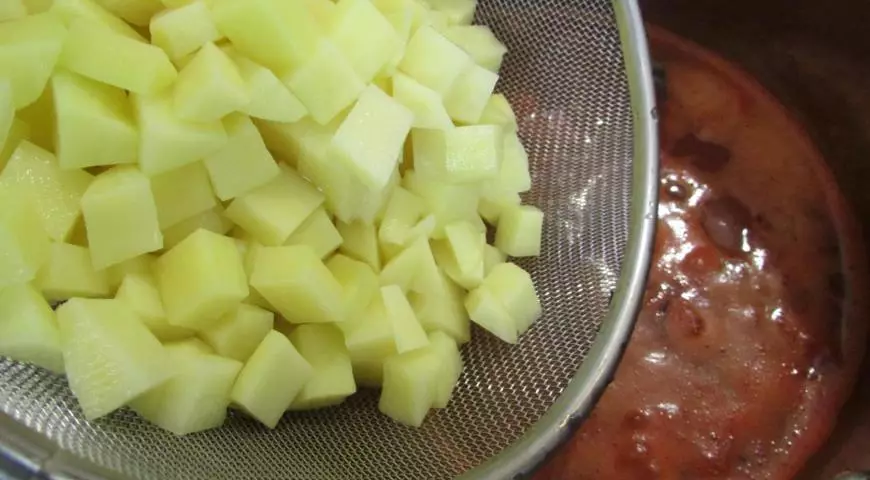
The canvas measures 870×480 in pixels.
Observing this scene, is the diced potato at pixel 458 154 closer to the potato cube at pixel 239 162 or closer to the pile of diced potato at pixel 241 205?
the pile of diced potato at pixel 241 205

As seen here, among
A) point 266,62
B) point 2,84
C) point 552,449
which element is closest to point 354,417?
point 552,449

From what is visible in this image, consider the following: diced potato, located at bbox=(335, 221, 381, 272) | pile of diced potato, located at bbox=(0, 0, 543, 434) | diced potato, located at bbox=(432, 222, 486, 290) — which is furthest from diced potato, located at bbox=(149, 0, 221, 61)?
diced potato, located at bbox=(432, 222, 486, 290)

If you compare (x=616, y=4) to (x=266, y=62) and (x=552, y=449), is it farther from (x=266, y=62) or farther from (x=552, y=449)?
(x=552, y=449)

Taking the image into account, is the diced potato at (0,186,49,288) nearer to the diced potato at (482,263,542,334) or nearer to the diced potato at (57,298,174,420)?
the diced potato at (57,298,174,420)

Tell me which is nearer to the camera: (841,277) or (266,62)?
(266,62)

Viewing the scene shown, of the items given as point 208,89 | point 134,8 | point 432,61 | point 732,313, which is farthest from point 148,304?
point 732,313

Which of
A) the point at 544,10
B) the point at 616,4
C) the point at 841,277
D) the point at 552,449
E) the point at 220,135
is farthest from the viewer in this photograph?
the point at 841,277
